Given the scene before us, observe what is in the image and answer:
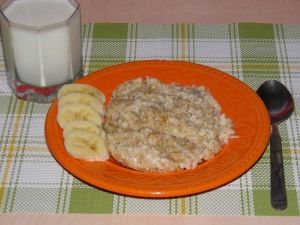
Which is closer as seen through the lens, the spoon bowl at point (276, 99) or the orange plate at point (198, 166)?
the orange plate at point (198, 166)

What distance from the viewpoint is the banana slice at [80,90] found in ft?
5.44

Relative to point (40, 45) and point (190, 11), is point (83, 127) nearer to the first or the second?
point (40, 45)

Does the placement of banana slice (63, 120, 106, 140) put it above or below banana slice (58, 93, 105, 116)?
below

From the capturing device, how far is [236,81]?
1729 millimetres

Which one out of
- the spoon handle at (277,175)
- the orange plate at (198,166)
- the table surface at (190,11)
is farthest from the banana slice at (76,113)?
the table surface at (190,11)

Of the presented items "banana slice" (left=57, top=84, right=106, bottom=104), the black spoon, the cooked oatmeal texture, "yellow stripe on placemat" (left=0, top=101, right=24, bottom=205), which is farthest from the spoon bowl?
"yellow stripe on placemat" (left=0, top=101, right=24, bottom=205)

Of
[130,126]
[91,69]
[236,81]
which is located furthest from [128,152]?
[91,69]

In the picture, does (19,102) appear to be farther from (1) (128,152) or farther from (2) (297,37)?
(2) (297,37)

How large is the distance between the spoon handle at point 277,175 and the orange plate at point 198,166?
8cm

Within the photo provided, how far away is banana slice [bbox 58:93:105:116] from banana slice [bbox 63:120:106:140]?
0.09 metres

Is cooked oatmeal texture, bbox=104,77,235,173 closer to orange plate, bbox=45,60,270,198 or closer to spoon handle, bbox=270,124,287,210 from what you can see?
orange plate, bbox=45,60,270,198

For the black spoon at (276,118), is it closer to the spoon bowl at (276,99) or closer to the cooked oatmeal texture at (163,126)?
the spoon bowl at (276,99)

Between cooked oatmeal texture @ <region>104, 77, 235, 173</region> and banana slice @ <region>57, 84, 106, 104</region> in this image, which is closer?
cooked oatmeal texture @ <region>104, 77, 235, 173</region>

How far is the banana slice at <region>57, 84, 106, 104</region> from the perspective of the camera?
1.66m
